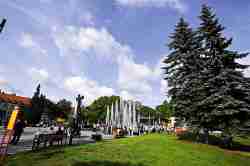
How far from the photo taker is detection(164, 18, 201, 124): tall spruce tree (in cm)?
2181

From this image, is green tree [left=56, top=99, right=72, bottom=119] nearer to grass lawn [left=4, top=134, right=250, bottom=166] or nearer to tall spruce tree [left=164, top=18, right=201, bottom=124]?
tall spruce tree [left=164, top=18, right=201, bottom=124]

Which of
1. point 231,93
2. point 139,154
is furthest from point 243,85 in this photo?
point 139,154

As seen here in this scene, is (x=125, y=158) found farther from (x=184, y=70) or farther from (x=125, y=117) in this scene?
(x=125, y=117)

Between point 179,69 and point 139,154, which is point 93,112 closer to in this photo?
point 179,69

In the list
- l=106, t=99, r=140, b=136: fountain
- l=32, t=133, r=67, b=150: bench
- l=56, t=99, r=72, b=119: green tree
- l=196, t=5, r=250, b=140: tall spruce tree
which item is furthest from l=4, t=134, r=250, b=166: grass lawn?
l=56, t=99, r=72, b=119: green tree

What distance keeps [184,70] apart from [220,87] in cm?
443

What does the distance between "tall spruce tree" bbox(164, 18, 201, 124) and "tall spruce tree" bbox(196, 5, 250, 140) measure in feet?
2.63

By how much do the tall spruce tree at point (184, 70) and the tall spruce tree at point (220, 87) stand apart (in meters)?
0.80

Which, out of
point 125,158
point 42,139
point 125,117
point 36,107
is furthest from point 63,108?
point 125,158

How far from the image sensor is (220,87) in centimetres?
2031

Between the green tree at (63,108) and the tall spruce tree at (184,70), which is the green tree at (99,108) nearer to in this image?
the green tree at (63,108)

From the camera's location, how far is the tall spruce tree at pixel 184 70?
2181 cm

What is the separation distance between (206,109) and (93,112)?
234ft

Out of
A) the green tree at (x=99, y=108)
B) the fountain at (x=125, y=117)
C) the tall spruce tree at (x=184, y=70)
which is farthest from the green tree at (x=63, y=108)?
the tall spruce tree at (x=184, y=70)
